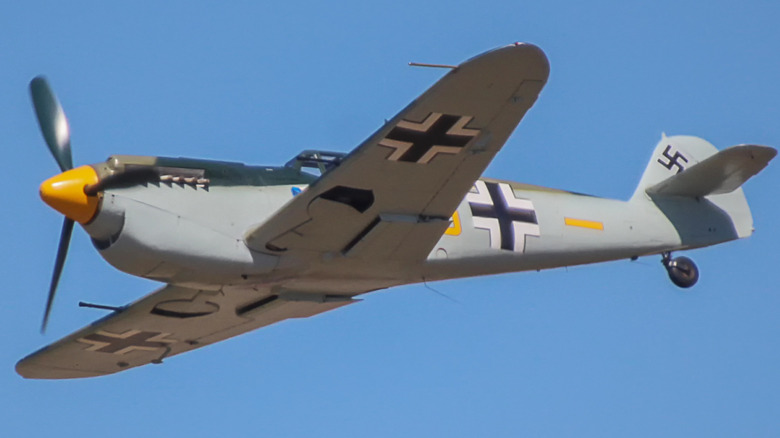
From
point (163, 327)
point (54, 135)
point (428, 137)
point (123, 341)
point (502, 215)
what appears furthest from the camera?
point (123, 341)

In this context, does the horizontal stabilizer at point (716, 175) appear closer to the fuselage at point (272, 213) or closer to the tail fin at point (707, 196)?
the tail fin at point (707, 196)

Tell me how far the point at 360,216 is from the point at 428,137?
113 cm

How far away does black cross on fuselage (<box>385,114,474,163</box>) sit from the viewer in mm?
11414

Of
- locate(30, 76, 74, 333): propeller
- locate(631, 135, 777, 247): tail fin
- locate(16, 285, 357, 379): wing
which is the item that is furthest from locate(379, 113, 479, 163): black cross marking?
locate(631, 135, 777, 247): tail fin

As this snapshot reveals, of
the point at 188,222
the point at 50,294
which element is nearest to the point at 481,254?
the point at 188,222

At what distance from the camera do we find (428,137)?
11.6 meters

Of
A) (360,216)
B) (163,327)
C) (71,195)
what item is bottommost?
(163,327)

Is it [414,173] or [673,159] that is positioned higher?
[414,173]

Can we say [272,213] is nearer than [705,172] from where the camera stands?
Yes

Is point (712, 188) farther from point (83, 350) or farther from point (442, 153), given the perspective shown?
point (83, 350)

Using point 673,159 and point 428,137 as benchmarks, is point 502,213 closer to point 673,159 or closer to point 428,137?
point 428,137

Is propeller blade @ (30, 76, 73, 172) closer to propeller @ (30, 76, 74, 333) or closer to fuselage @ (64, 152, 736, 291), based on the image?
propeller @ (30, 76, 74, 333)

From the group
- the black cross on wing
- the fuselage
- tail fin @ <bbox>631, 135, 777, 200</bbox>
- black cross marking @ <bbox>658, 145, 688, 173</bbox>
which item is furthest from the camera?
black cross marking @ <bbox>658, 145, 688, 173</bbox>

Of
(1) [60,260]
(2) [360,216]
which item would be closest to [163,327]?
(1) [60,260]
